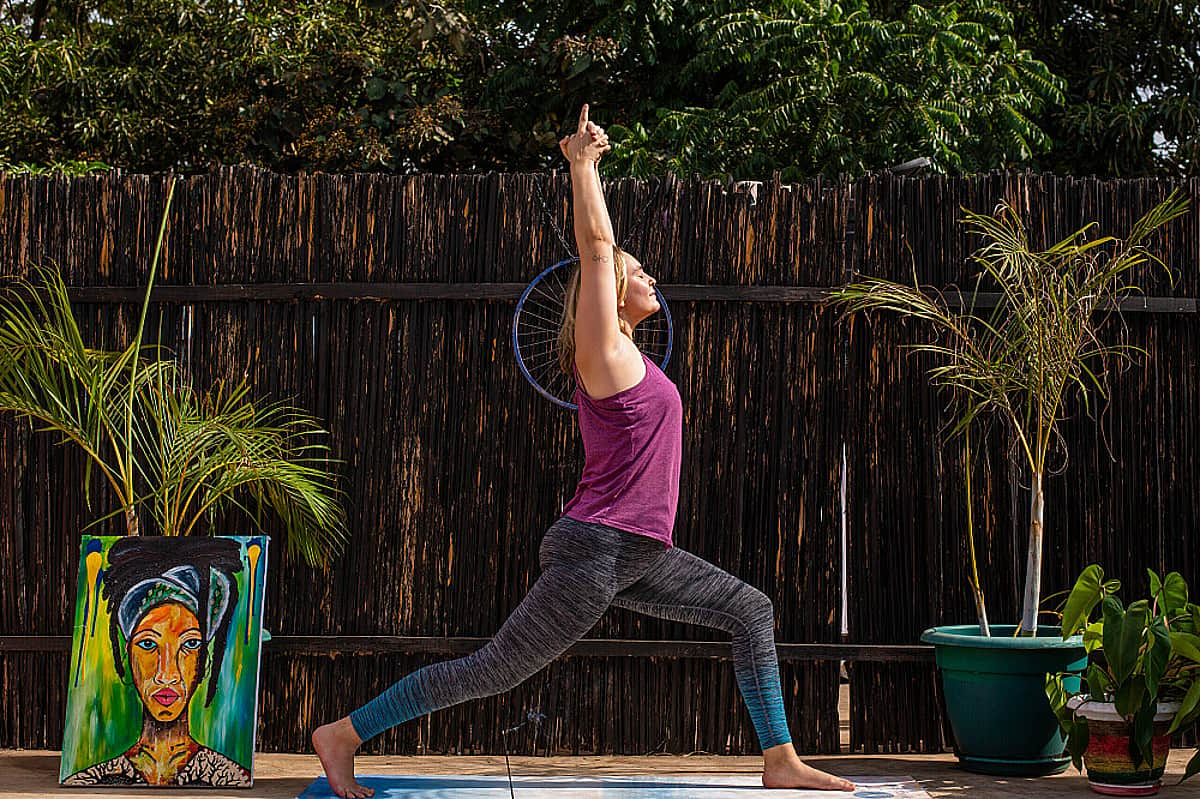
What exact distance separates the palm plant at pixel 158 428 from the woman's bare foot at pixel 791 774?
154 cm

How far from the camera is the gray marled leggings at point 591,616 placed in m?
3.38

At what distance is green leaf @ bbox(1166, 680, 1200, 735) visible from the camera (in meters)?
3.49

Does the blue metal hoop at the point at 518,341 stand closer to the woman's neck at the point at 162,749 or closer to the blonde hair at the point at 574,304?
the blonde hair at the point at 574,304

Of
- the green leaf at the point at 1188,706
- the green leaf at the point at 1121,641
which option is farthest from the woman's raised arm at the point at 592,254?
the green leaf at the point at 1188,706

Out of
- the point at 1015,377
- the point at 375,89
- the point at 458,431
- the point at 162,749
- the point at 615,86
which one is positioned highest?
the point at 615,86

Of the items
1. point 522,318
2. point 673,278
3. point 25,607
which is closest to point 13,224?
point 25,607

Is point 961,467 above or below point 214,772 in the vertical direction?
above

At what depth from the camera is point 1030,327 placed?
382 centimetres

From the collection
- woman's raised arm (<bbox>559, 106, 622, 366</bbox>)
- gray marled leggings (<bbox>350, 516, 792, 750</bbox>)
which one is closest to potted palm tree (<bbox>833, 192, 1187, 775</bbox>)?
gray marled leggings (<bbox>350, 516, 792, 750</bbox>)

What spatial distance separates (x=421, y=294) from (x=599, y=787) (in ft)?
5.33

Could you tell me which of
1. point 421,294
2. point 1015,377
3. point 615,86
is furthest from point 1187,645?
point 615,86

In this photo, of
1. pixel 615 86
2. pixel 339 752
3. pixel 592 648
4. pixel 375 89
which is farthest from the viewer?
Answer: pixel 615 86

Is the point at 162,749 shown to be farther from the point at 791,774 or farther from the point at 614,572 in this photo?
the point at 791,774

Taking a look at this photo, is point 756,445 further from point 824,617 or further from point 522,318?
point 522,318
